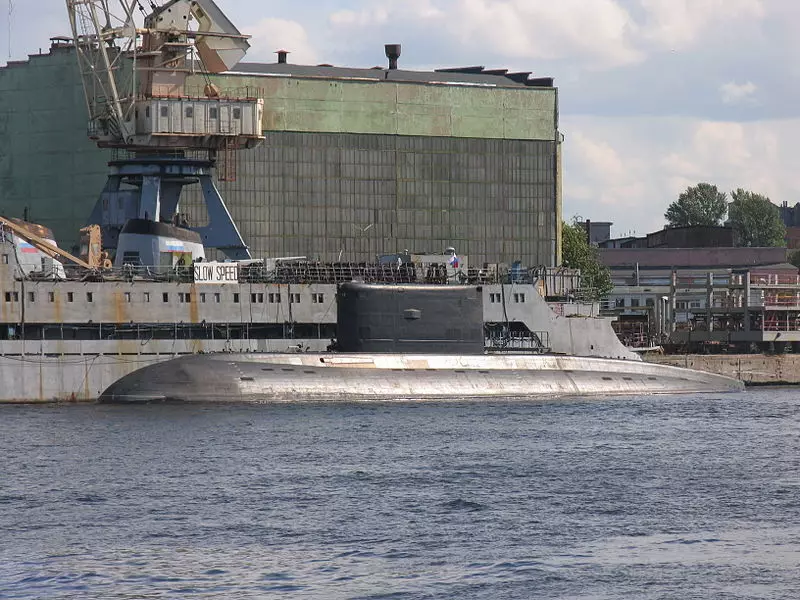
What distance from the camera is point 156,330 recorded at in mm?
64938

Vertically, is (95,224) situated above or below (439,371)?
above

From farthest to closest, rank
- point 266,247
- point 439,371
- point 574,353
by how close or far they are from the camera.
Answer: point 266,247, point 574,353, point 439,371

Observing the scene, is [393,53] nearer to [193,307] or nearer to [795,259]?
[193,307]

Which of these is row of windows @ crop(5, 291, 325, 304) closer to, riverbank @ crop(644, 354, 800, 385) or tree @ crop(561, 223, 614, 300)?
riverbank @ crop(644, 354, 800, 385)

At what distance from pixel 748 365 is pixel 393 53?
37.9m

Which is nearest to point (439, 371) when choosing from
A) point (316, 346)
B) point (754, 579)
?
point (316, 346)

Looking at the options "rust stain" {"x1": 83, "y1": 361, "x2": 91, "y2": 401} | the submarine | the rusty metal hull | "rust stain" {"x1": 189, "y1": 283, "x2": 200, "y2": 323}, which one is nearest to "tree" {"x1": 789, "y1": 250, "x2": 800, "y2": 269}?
the rusty metal hull

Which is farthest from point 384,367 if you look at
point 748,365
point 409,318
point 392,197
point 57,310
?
point 392,197

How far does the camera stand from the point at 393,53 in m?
107

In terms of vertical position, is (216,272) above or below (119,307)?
above

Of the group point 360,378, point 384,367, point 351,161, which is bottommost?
point 360,378

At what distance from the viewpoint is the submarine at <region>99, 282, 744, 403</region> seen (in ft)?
193

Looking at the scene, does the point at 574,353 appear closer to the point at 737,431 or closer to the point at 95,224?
the point at 737,431

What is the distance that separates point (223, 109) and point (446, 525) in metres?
46.7
